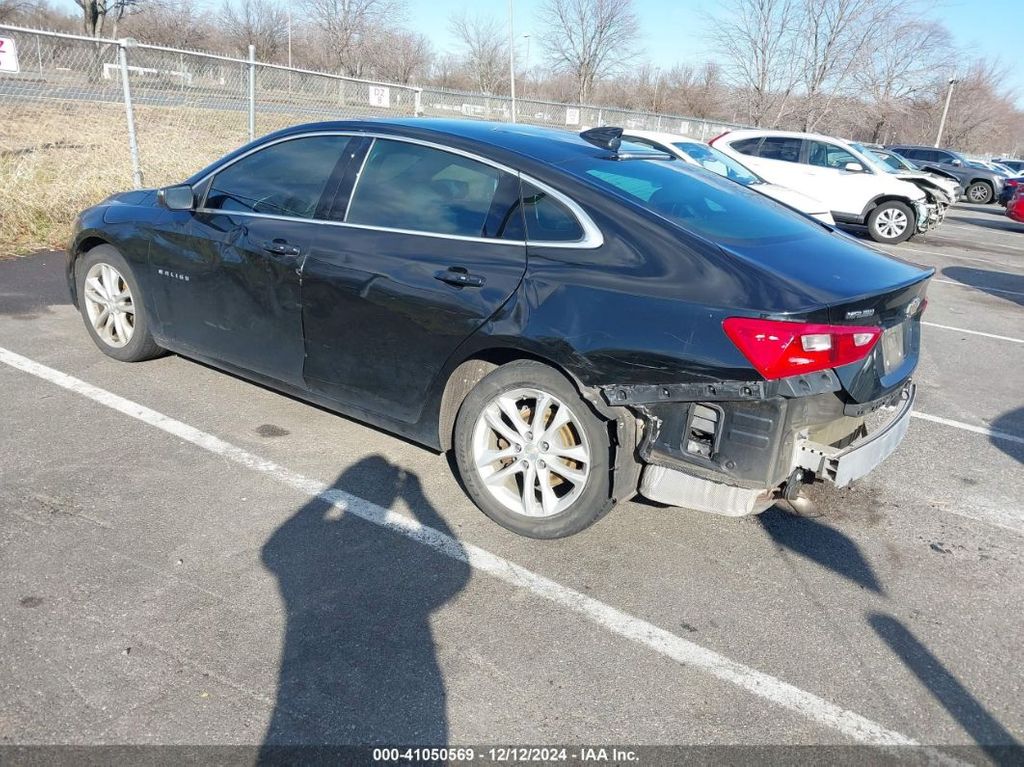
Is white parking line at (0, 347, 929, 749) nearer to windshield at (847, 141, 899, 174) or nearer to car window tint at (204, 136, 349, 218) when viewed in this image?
car window tint at (204, 136, 349, 218)

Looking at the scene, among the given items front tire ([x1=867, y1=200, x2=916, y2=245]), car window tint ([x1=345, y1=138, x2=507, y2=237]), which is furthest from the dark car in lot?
car window tint ([x1=345, y1=138, x2=507, y2=237])

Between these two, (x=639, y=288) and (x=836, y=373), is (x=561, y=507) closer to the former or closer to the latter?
(x=639, y=288)

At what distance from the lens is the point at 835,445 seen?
3.32m

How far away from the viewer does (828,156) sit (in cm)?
1455

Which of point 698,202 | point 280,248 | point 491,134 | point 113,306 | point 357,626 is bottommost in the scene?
point 357,626

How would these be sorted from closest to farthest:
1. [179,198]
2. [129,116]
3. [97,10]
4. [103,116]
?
[179,198]
[129,116]
[103,116]
[97,10]

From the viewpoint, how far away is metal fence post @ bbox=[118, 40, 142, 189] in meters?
8.91

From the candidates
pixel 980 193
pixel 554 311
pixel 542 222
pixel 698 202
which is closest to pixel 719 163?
pixel 698 202

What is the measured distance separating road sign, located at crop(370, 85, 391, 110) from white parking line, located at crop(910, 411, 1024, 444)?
35.0 ft

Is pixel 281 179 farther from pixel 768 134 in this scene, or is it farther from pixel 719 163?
pixel 768 134

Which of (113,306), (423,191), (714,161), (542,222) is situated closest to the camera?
(542,222)

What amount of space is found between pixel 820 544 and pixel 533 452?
138 cm

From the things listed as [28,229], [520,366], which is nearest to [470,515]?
[520,366]

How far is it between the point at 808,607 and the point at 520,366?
149cm
